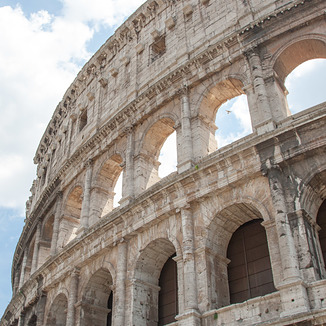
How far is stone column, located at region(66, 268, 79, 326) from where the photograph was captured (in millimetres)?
14438

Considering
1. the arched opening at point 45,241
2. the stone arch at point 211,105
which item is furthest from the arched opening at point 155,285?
the arched opening at point 45,241

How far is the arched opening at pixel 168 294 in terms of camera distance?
12844 millimetres

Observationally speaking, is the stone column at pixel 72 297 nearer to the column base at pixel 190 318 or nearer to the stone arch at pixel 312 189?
the column base at pixel 190 318

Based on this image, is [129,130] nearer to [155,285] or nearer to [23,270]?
[155,285]

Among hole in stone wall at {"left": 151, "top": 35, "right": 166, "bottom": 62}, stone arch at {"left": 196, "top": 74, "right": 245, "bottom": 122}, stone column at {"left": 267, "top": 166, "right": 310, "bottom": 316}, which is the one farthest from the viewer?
hole in stone wall at {"left": 151, "top": 35, "right": 166, "bottom": 62}

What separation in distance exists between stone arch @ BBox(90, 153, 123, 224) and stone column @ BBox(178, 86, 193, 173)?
137 inches

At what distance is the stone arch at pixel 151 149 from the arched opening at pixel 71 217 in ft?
14.0

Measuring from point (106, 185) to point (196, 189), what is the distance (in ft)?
19.5

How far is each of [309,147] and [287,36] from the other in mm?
4181

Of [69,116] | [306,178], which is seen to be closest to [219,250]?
[306,178]

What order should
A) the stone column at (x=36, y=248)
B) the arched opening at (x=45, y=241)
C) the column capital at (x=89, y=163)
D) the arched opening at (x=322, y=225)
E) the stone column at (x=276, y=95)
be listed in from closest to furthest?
1. the arched opening at (x=322, y=225)
2. the stone column at (x=276, y=95)
3. the column capital at (x=89, y=163)
4. the stone column at (x=36, y=248)
5. the arched opening at (x=45, y=241)

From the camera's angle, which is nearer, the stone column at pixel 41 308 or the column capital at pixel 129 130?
the column capital at pixel 129 130

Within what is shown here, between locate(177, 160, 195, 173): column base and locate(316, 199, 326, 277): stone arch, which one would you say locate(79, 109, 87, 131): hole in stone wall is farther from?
locate(316, 199, 326, 277): stone arch

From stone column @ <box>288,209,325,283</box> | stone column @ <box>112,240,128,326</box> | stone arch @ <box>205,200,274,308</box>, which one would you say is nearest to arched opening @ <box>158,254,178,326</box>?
stone column @ <box>112,240,128,326</box>
